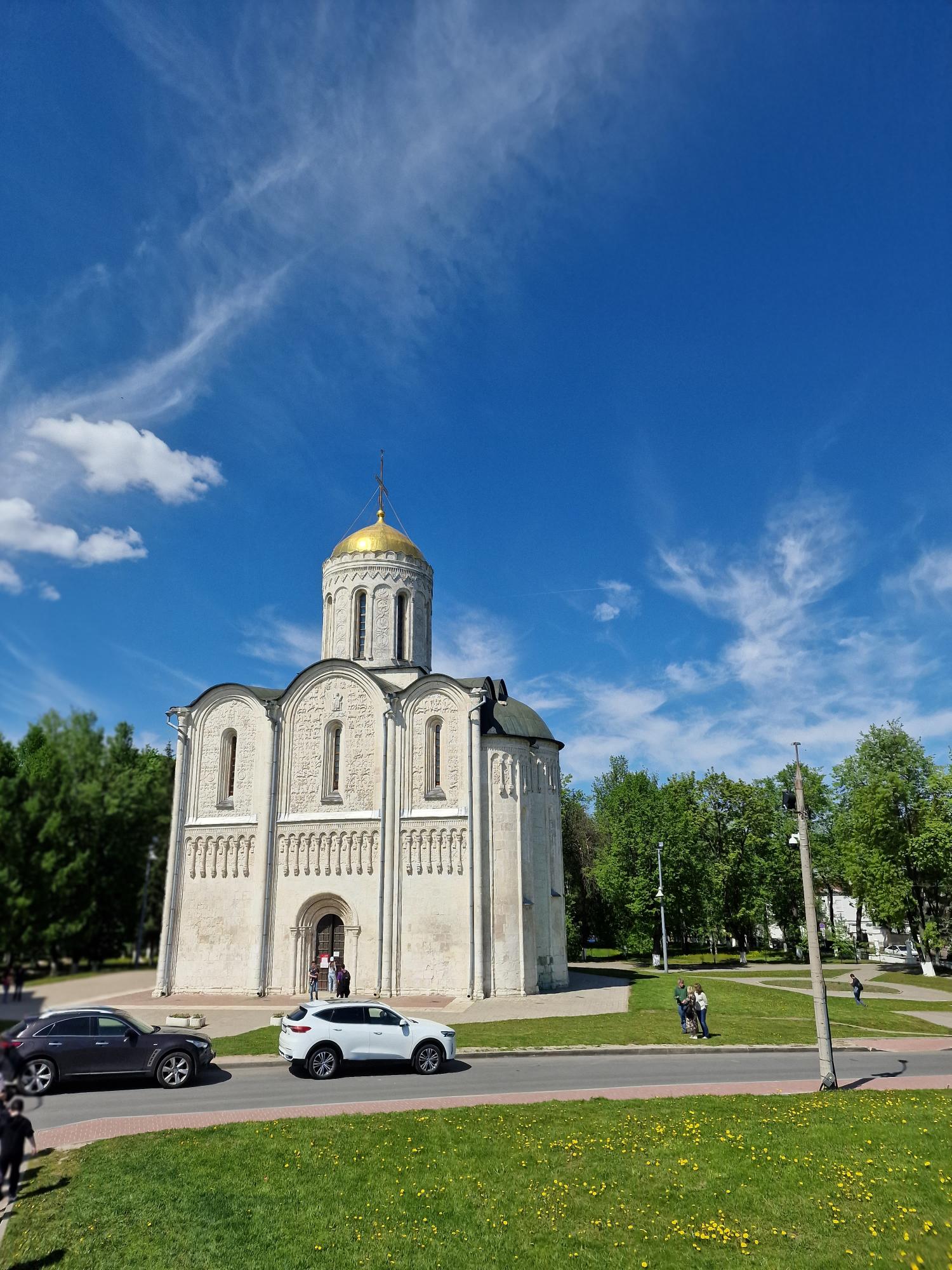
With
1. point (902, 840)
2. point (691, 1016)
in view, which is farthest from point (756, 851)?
point (691, 1016)

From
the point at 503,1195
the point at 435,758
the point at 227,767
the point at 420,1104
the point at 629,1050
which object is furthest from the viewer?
the point at 227,767

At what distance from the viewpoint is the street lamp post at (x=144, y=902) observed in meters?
4.53

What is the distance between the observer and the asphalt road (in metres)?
12.5

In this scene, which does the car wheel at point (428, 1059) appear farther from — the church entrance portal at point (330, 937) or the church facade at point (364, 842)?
the church entrance portal at point (330, 937)

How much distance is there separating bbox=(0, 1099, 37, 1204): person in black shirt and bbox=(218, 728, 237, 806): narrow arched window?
31.6 m

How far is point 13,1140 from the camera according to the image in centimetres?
425

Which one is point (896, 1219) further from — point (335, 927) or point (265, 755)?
point (265, 755)

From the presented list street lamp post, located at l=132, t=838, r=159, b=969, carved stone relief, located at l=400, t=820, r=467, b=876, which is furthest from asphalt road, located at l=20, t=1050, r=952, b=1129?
carved stone relief, located at l=400, t=820, r=467, b=876

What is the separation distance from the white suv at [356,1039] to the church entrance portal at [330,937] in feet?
54.5

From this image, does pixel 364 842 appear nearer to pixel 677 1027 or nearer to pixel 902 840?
pixel 677 1027

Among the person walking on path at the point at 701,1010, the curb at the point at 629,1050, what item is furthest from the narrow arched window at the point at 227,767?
the person walking on path at the point at 701,1010

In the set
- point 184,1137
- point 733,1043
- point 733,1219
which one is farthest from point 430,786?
point 733,1219

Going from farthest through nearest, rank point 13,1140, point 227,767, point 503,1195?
point 227,767 < point 503,1195 < point 13,1140

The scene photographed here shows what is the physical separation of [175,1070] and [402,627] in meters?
28.7
